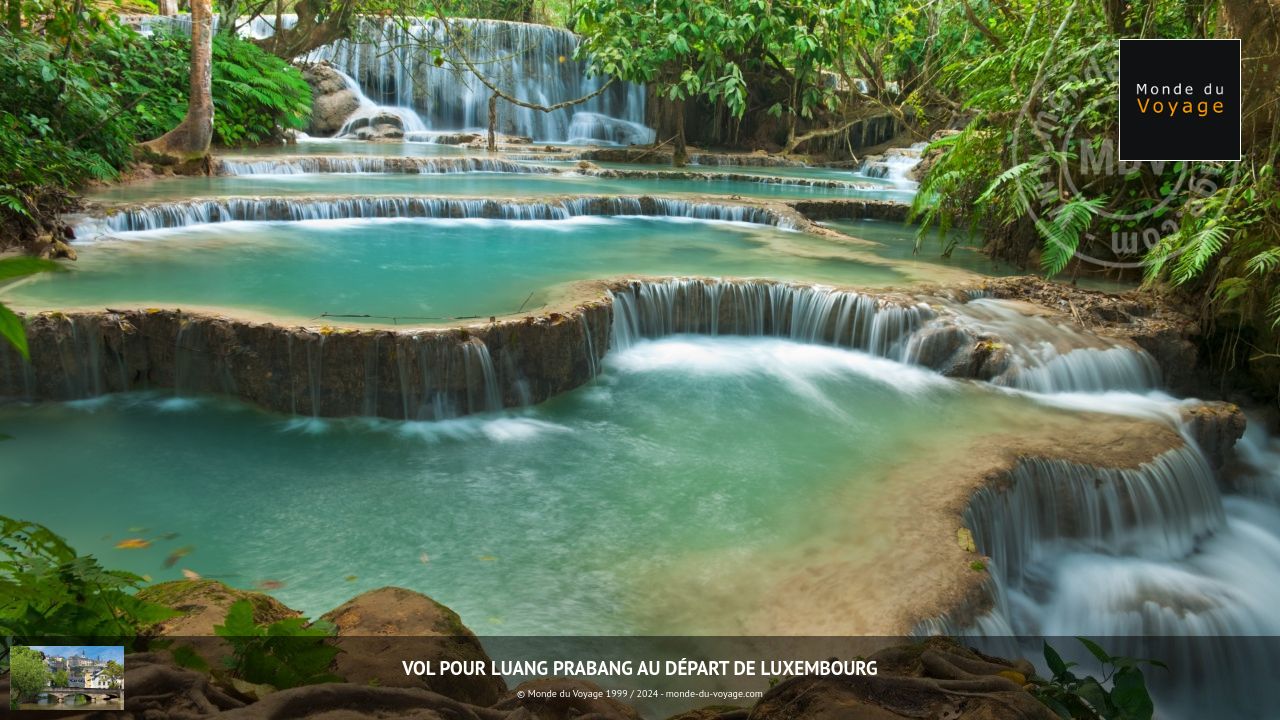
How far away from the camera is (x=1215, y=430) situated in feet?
19.1

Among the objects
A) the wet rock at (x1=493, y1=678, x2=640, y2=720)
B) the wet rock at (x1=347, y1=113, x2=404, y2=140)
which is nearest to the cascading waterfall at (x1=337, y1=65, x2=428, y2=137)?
the wet rock at (x1=347, y1=113, x2=404, y2=140)

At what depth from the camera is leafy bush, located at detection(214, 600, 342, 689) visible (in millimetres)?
2035

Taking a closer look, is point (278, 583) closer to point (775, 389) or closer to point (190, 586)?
point (190, 586)

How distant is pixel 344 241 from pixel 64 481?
488cm

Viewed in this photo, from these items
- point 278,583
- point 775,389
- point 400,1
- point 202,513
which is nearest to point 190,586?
point 278,583

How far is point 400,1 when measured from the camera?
27.5 ft

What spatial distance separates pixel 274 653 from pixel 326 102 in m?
20.9

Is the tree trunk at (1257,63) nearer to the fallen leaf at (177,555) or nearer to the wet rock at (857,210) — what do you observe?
the wet rock at (857,210)

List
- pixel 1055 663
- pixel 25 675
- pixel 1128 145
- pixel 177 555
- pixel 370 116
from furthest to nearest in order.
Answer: pixel 370 116 → pixel 1128 145 → pixel 177 555 → pixel 1055 663 → pixel 25 675

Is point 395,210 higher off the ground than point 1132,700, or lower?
higher

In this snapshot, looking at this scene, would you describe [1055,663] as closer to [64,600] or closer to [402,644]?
[402,644]

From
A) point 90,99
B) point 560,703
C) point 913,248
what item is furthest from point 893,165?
point 560,703

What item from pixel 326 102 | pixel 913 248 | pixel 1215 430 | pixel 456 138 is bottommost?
pixel 1215 430

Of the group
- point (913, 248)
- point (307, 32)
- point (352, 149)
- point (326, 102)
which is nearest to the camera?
point (913, 248)
